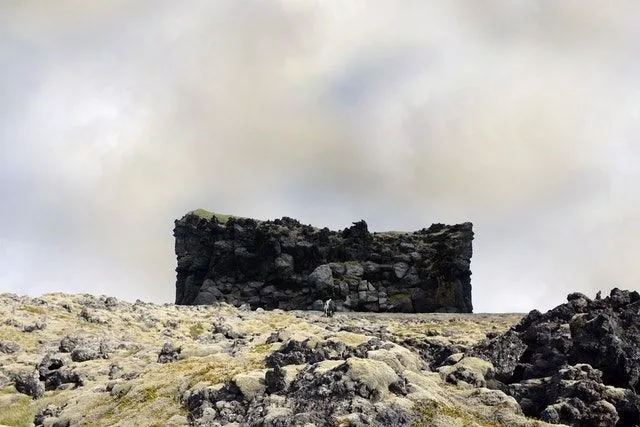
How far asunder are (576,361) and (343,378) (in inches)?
875

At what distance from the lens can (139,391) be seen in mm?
38719

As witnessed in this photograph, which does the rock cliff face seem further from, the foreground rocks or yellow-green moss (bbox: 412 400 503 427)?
yellow-green moss (bbox: 412 400 503 427)

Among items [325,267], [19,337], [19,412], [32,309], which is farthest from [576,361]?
[325,267]

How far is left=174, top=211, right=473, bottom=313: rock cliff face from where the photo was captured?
433 ft

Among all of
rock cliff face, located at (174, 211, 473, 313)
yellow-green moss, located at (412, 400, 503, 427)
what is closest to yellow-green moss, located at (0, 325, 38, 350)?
yellow-green moss, located at (412, 400, 503, 427)

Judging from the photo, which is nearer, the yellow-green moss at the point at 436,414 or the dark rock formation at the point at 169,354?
the yellow-green moss at the point at 436,414

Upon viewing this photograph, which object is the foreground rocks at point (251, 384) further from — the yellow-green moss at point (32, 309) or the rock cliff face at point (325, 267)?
the rock cliff face at point (325, 267)

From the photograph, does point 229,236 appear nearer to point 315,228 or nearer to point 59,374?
point 315,228

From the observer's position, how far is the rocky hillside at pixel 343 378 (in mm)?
31062

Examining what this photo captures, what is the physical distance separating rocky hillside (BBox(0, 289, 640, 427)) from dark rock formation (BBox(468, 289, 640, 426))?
9 cm

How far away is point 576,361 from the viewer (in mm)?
45219

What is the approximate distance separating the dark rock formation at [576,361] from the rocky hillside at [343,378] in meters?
0.09

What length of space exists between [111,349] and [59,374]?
26.1 ft

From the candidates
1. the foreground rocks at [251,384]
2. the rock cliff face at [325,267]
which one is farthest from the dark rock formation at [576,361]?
the rock cliff face at [325,267]
